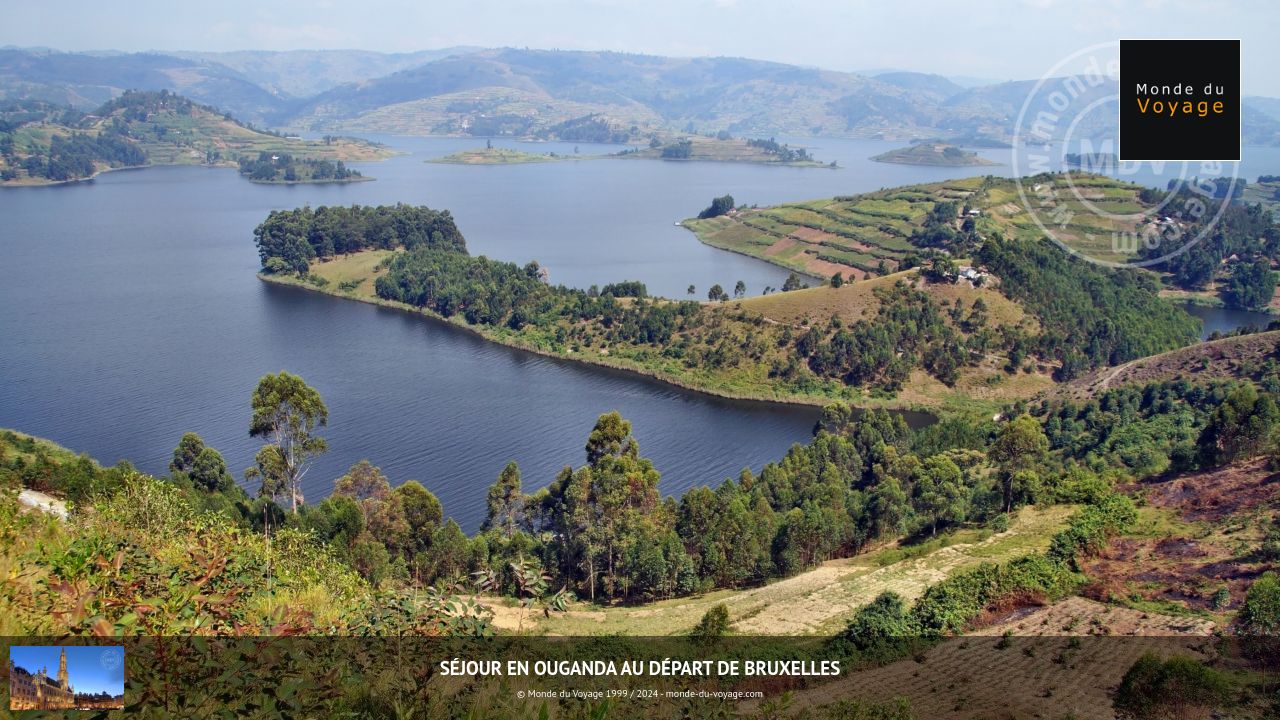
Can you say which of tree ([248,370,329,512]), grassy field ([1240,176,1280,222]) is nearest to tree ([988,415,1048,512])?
tree ([248,370,329,512])

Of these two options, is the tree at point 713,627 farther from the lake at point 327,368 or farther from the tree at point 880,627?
the lake at point 327,368

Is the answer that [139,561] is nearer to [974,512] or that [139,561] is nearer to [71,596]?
[71,596]

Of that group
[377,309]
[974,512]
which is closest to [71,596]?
[974,512]

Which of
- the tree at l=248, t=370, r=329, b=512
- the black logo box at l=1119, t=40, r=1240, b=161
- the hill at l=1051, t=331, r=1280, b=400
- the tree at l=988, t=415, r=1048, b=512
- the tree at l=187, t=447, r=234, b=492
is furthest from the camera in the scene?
the hill at l=1051, t=331, r=1280, b=400

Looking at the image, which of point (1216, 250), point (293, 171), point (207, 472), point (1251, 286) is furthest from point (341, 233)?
→ point (1216, 250)

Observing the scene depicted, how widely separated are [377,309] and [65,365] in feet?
94.9

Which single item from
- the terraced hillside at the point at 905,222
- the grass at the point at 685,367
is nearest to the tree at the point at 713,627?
the grass at the point at 685,367

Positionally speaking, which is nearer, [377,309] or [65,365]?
[65,365]

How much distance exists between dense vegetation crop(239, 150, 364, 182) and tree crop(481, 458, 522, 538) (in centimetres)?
16353

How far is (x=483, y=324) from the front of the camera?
247ft

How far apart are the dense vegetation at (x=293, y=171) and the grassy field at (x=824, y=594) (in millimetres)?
172977

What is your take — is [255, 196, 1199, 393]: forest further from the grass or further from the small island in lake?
the small island in lake

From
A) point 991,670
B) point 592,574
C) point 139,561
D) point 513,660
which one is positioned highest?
point 139,561

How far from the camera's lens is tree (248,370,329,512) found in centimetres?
3291
